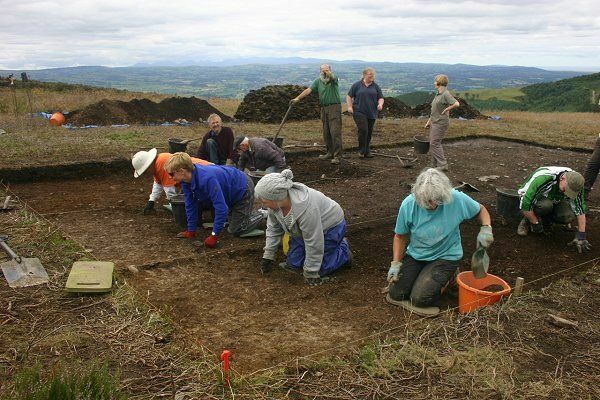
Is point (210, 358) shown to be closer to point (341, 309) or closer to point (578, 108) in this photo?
point (341, 309)

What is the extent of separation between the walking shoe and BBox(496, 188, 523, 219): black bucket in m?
0.15

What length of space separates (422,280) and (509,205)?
8.18 ft

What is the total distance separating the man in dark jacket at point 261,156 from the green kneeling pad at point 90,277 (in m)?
2.79

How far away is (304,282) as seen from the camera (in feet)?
15.4

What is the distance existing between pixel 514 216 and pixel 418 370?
139 inches

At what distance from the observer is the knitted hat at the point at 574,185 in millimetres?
4852

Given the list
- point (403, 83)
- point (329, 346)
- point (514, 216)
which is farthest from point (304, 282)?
point (403, 83)

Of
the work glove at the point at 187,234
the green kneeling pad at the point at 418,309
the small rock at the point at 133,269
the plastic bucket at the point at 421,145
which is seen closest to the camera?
the green kneeling pad at the point at 418,309

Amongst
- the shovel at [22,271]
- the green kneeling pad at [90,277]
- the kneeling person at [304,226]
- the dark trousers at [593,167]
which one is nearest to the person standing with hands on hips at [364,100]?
the dark trousers at [593,167]

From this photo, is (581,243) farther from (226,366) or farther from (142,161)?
(142,161)

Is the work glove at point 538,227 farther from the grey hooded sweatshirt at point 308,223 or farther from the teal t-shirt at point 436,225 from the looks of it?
the grey hooded sweatshirt at point 308,223

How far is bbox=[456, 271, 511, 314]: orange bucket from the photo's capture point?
13.0 feet

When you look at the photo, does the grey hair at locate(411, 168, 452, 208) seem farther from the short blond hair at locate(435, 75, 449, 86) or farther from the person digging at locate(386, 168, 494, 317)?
the short blond hair at locate(435, 75, 449, 86)

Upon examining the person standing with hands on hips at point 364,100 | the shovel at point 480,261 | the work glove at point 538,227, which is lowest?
the work glove at point 538,227
